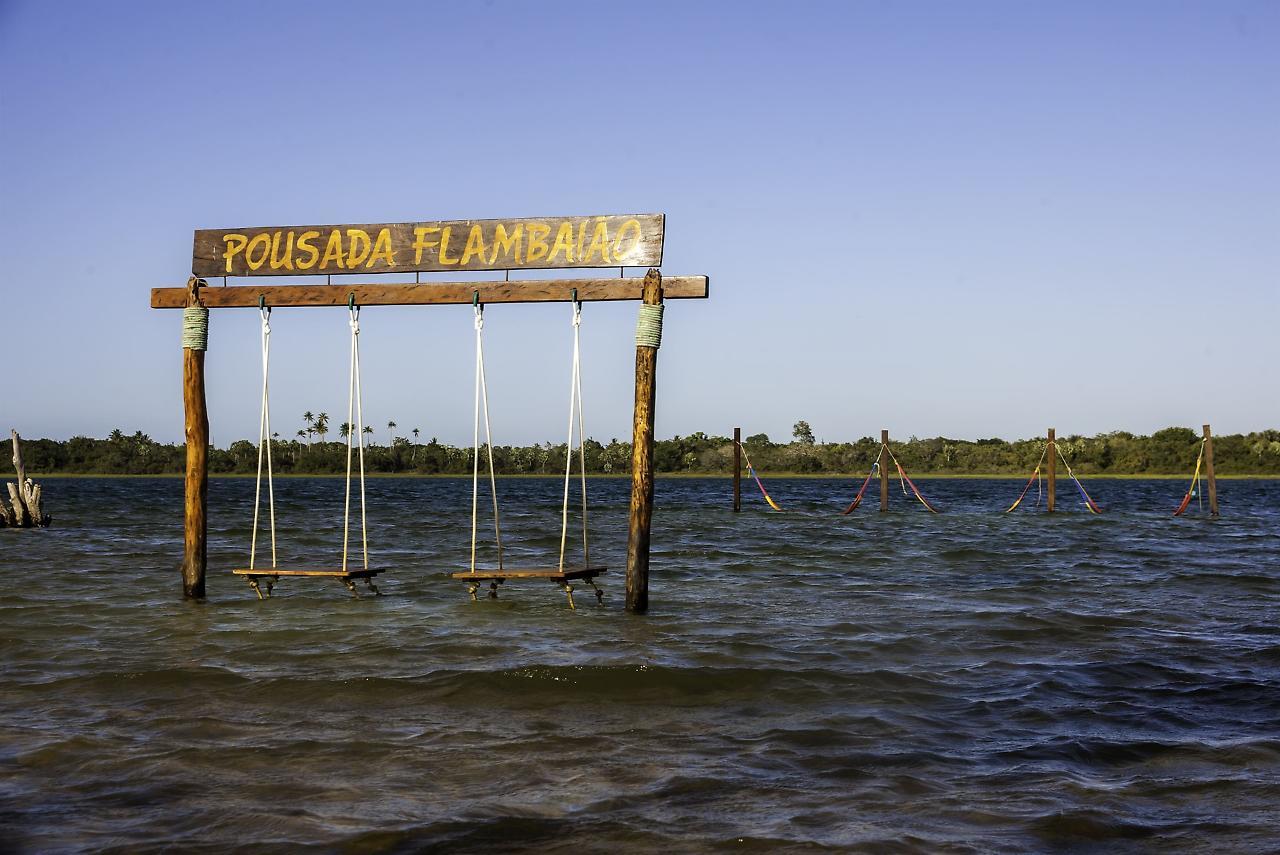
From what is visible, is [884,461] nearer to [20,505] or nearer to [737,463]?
[737,463]

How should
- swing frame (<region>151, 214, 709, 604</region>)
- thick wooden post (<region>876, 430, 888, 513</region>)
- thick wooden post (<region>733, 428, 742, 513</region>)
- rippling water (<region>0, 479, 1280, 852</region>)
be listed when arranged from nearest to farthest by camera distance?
1. rippling water (<region>0, 479, 1280, 852</region>)
2. swing frame (<region>151, 214, 709, 604</region>)
3. thick wooden post (<region>876, 430, 888, 513</region>)
4. thick wooden post (<region>733, 428, 742, 513</region>)

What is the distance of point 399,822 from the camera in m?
5.51

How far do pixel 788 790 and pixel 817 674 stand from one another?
3.58 m

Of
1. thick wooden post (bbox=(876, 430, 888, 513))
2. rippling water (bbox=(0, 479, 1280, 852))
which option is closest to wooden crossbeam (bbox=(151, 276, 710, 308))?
rippling water (bbox=(0, 479, 1280, 852))

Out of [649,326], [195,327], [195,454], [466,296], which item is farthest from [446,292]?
[195,454]

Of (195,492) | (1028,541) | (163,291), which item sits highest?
(163,291)

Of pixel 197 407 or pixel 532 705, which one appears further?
pixel 197 407

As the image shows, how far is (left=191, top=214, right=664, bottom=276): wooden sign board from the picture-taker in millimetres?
11617

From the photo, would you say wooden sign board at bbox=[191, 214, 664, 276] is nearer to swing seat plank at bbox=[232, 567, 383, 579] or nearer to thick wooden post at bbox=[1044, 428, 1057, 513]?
swing seat plank at bbox=[232, 567, 383, 579]

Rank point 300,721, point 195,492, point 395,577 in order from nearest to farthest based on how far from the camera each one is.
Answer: point 300,721 < point 195,492 < point 395,577

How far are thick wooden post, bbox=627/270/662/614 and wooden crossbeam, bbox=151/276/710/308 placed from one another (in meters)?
0.14

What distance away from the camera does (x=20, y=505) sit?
33.0 metres

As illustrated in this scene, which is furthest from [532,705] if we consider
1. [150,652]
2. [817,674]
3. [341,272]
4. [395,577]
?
[395,577]

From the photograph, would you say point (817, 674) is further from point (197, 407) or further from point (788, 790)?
point (197, 407)
